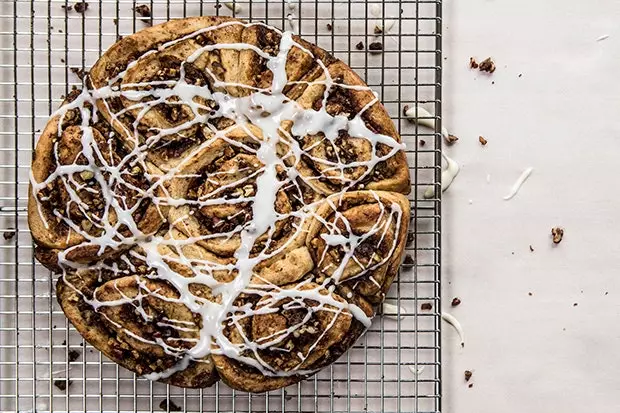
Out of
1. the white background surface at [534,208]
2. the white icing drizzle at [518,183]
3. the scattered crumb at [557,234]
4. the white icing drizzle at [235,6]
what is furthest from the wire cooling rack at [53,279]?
the scattered crumb at [557,234]

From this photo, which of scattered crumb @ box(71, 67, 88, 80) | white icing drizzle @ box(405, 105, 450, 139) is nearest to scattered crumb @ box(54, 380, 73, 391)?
scattered crumb @ box(71, 67, 88, 80)

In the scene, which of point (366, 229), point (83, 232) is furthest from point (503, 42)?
point (83, 232)

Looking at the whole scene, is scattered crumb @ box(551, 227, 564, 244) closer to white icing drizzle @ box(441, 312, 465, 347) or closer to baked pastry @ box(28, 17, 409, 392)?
white icing drizzle @ box(441, 312, 465, 347)

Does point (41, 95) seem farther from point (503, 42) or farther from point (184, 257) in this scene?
point (503, 42)

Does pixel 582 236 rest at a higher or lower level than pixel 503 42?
lower

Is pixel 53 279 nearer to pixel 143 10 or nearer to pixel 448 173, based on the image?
pixel 143 10
